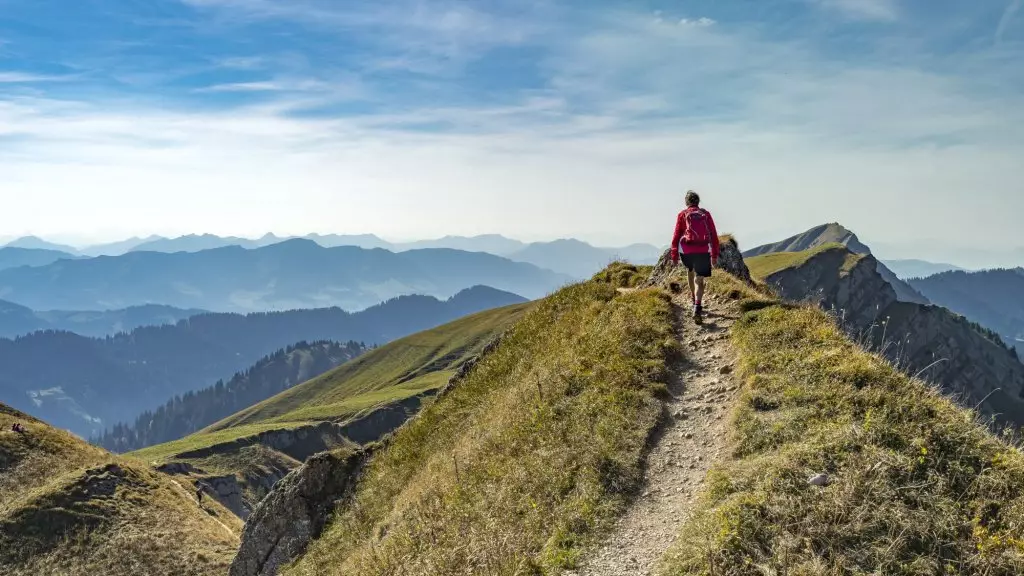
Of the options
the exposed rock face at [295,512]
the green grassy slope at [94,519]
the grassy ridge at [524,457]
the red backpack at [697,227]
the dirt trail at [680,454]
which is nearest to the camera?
the dirt trail at [680,454]

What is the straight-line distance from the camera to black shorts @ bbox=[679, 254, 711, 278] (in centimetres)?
2044

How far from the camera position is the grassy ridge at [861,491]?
32.8 feet

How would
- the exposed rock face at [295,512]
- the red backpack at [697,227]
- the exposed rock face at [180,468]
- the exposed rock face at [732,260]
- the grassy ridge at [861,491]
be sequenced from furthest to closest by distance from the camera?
the exposed rock face at [180,468] < the exposed rock face at [732,260] < the exposed rock face at [295,512] < the red backpack at [697,227] < the grassy ridge at [861,491]

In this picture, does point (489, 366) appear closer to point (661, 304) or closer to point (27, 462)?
point (661, 304)

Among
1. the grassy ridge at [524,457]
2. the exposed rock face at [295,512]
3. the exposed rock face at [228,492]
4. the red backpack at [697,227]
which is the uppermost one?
the red backpack at [697,227]

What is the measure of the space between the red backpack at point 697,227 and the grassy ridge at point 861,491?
7013 mm

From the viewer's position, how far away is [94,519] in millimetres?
37375

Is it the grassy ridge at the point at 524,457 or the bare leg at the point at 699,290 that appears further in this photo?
the bare leg at the point at 699,290

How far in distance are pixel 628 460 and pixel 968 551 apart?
253 inches

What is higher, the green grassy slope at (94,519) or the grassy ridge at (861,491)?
the grassy ridge at (861,491)

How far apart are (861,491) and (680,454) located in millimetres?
4315

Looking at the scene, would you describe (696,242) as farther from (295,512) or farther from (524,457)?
Answer: (295,512)

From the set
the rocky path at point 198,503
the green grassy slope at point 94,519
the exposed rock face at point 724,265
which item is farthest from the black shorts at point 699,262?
the rocky path at point 198,503

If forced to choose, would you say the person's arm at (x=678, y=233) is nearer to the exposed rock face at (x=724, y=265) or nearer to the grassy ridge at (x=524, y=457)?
the grassy ridge at (x=524, y=457)
